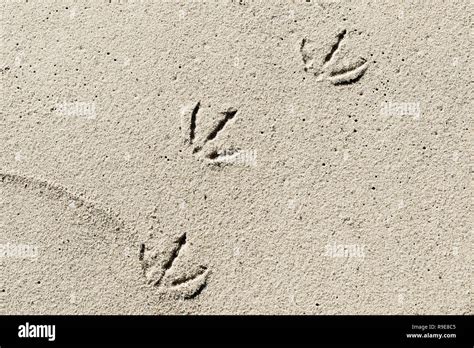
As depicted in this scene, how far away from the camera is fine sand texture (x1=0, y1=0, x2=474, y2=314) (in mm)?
1082

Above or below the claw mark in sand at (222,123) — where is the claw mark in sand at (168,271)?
below

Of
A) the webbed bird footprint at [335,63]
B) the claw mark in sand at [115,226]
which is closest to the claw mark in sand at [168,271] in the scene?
the claw mark in sand at [115,226]

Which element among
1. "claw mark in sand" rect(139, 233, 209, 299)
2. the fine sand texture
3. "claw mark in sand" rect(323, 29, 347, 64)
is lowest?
"claw mark in sand" rect(139, 233, 209, 299)

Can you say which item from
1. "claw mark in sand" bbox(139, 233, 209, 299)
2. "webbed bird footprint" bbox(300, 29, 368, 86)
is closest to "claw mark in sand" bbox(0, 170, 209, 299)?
"claw mark in sand" bbox(139, 233, 209, 299)

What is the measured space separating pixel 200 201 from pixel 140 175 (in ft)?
0.38

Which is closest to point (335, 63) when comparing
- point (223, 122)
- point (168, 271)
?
point (223, 122)

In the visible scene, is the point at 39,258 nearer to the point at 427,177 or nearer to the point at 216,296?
the point at 216,296

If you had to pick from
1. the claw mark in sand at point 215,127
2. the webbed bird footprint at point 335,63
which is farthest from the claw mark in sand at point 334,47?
the claw mark in sand at point 215,127

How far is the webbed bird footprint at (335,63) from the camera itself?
1.10 m

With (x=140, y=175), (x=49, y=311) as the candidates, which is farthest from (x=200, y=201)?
(x=49, y=311)

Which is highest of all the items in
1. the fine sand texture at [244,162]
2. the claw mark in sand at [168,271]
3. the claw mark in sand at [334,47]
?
the claw mark in sand at [334,47]

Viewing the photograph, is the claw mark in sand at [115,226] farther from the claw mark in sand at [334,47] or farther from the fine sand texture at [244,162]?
the claw mark in sand at [334,47]

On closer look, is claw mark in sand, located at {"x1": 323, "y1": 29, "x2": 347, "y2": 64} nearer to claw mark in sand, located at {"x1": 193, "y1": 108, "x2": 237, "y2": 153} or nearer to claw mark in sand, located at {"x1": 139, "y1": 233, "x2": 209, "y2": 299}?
claw mark in sand, located at {"x1": 193, "y1": 108, "x2": 237, "y2": 153}

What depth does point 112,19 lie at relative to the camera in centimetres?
112
